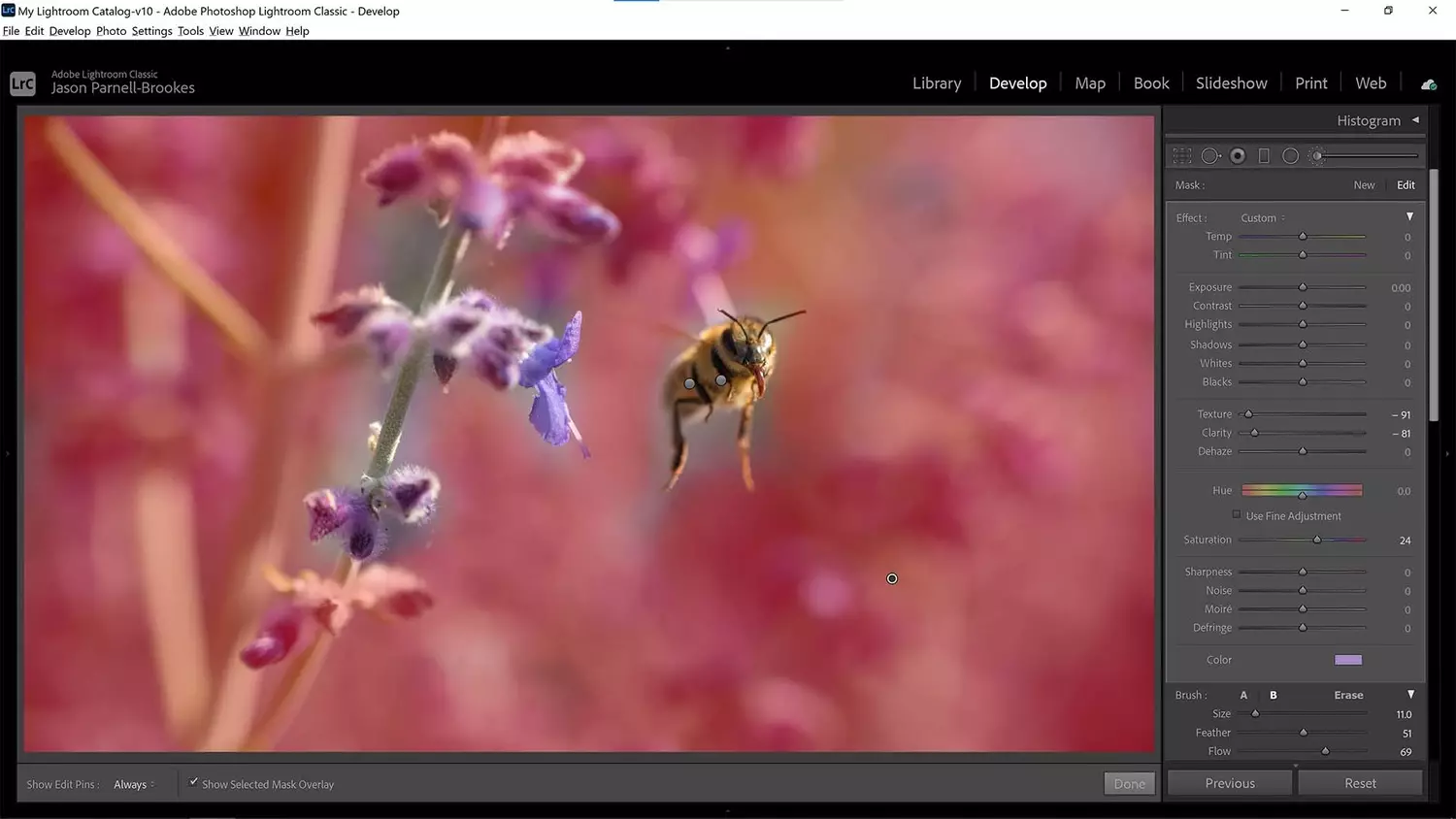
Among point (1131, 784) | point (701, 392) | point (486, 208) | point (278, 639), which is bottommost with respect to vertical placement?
point (1131, 784)

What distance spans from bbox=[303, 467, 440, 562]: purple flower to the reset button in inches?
48.0

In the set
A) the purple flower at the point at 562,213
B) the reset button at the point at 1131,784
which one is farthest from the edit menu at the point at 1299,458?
the purple flower at the point at 562,213

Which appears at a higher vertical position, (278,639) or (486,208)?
(486,208)

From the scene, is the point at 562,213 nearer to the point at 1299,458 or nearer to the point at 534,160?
the point at 534,160

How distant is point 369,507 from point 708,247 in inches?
39.9

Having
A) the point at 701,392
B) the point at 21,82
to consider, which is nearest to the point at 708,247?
the point at 701,392

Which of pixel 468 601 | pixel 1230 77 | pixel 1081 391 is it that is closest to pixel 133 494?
pixel 468 601

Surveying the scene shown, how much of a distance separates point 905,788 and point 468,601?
1397 millimetres

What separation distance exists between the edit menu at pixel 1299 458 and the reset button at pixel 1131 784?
0.03 metres

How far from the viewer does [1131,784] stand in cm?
205

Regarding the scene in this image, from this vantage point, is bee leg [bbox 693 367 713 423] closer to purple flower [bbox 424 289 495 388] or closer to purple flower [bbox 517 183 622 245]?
purple flower [bbox 517 183 622 245]

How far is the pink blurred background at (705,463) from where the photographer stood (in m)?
2.78
